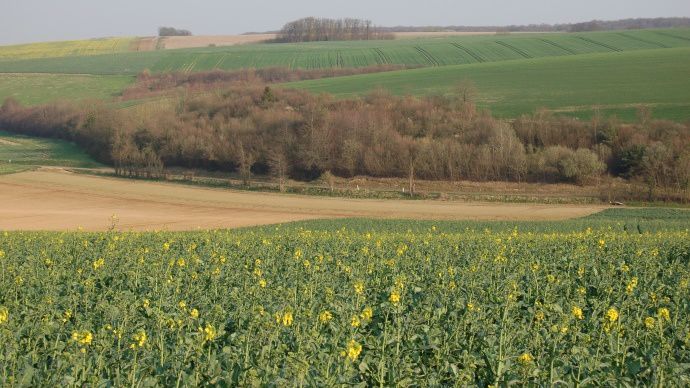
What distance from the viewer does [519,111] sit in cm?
5969

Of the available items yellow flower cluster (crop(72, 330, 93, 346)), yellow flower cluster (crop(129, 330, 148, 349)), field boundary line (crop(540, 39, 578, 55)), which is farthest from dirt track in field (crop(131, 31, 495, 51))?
yellow flower cluster (crop(72, 330, 93, 346))

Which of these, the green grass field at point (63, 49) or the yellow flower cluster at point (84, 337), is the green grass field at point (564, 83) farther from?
the green grass field at point (63, 49)

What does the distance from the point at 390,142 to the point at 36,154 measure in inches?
1306

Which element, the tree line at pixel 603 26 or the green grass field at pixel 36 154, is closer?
the green grass field at pixel 36 154

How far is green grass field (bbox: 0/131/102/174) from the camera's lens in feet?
195

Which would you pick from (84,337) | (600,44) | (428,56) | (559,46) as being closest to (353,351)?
(84,337)

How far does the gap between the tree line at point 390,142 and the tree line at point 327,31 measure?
78.9m

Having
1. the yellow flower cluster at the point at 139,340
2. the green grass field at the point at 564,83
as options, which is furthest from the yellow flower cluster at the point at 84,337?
the green grass field at the point at 564,83

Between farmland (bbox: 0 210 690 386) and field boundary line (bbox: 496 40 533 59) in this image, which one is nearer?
farmland (bbox: 0 210 690 386)

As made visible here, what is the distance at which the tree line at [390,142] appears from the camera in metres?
47.6

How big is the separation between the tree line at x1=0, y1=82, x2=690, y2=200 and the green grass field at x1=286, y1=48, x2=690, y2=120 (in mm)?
4390

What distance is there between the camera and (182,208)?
1656 inches

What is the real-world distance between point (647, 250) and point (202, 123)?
49424mm

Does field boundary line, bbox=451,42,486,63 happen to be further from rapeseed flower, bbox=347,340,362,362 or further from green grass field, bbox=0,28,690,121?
rapeseed flower, bbox=347,340,362,362
